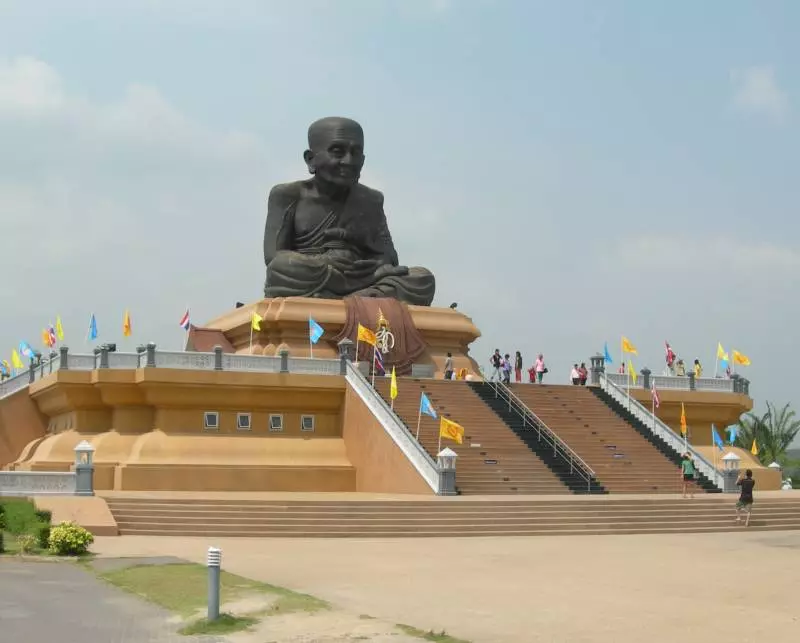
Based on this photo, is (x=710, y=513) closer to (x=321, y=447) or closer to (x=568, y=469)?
(x=568, y=469)

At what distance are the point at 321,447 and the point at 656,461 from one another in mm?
9320

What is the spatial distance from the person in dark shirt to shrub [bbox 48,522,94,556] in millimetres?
14218

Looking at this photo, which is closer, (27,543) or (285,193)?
(27,543)

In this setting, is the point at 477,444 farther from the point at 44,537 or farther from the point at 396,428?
the point at 44,537

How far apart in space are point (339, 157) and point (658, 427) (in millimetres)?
15138

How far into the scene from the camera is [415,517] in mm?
23422

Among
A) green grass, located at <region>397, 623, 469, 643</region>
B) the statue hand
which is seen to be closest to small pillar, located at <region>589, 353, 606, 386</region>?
the statue hand

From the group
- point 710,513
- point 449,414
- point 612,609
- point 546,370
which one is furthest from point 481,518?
point 546,370

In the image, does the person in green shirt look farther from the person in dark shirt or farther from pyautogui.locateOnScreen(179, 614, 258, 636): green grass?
pyautogui.locateOnScreen(179, 614, 258, 636): green grass

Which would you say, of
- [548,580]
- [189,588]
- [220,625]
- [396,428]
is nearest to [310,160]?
[396,428]

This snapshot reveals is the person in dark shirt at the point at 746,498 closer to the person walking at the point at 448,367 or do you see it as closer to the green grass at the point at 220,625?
the person walking at the point at 448,367

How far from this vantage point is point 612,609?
13.3 meters

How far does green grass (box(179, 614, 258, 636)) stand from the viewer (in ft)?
37.4

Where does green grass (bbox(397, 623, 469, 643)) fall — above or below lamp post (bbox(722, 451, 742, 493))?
below
